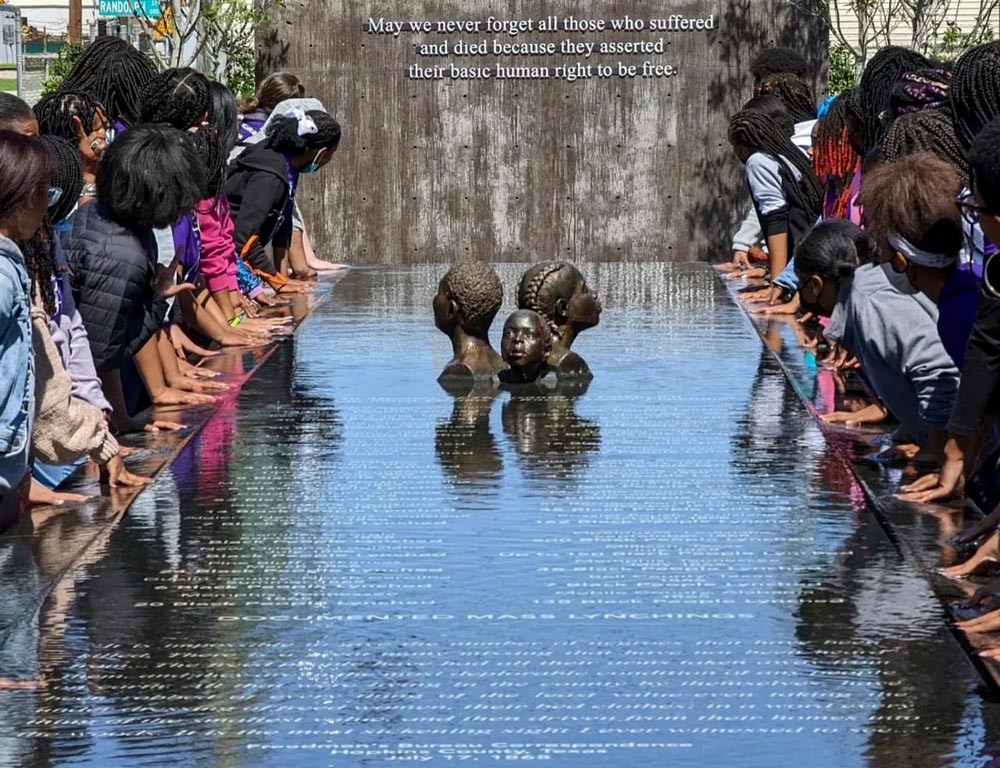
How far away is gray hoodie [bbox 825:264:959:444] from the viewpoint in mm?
6812

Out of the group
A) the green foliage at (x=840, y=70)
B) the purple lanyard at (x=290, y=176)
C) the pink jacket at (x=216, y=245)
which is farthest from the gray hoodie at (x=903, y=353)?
the green foliage at (x=840, y=70)

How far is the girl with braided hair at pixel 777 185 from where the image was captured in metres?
12.7

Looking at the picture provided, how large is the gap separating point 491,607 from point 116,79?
5334 millimetres

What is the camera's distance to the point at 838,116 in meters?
11.2

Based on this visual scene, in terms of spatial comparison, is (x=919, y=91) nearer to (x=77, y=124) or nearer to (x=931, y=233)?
(x=931, y=233)

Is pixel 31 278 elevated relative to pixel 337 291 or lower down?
elevated

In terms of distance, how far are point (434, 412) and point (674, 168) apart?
33.4 ft

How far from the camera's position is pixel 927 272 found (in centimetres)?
655

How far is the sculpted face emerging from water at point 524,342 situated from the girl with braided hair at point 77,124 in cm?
194

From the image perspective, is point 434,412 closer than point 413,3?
Yes

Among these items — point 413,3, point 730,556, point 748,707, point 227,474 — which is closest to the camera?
point 748,707

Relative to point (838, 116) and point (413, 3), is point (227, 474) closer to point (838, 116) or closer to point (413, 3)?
point (838, 116)

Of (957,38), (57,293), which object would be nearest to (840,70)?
(957,38)

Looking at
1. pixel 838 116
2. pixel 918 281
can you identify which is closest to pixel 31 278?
pixel 918 281
